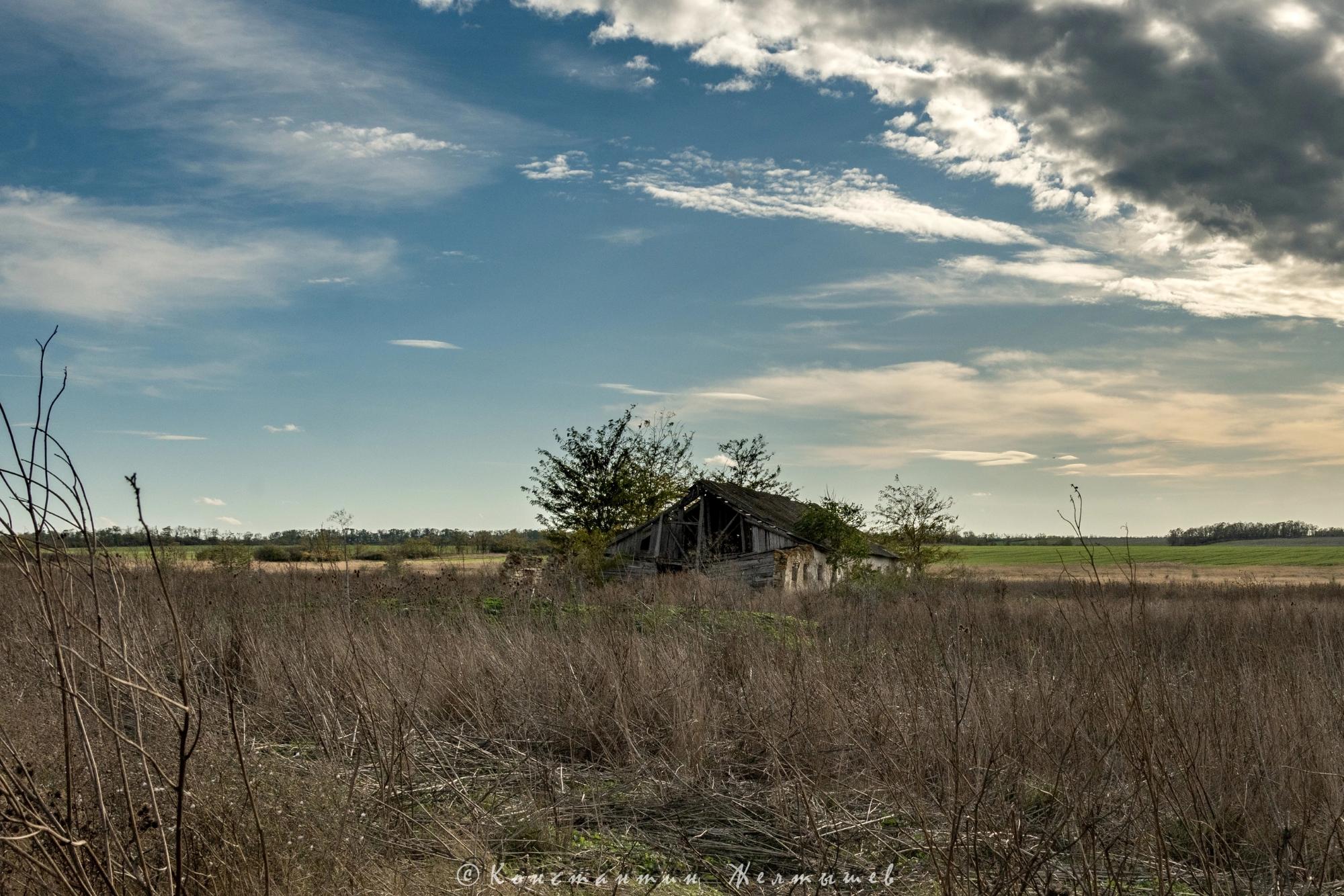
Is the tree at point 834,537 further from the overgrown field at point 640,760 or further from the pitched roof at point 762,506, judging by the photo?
the overgrown field at point 640,760

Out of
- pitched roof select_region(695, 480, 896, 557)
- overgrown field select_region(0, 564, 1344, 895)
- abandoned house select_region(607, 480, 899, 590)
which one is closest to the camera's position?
overgrown field select_region(0, 564, 1344, 895)

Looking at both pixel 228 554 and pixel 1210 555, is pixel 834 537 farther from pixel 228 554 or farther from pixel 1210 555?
pixel 1210 555

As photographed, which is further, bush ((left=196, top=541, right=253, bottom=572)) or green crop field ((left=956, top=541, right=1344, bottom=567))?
green crop field ((left=956, top=541, right=1344, bottom=567))

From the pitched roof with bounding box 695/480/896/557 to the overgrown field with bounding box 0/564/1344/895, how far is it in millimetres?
19736

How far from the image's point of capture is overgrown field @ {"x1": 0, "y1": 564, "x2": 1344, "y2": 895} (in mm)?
3219

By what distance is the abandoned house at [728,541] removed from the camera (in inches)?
1094

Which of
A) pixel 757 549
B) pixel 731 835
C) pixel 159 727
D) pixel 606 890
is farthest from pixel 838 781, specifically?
pixel 757 549

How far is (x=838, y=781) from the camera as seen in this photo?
4.80 metres
